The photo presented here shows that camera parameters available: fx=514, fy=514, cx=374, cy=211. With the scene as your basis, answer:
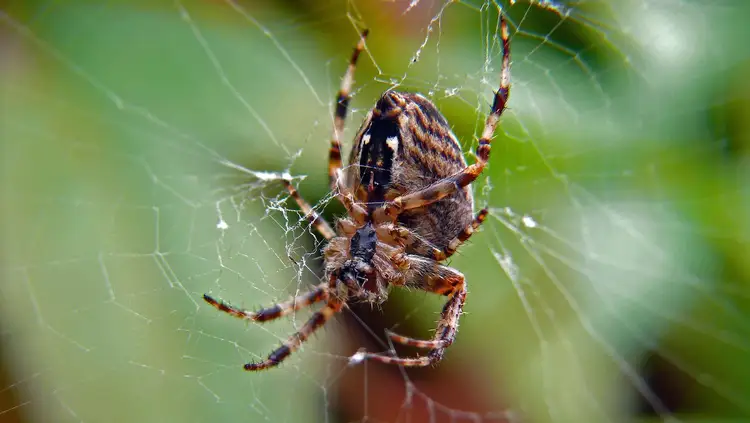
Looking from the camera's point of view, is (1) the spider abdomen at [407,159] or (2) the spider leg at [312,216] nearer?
(1) the spider abdomen at [407,159]

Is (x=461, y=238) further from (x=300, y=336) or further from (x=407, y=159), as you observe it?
(x=300, y=336)

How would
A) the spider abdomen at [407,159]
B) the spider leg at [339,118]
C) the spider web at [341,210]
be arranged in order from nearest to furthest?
the spider abdomen at [407,159] < the spider web at [341,210] < the spider leg at [339,118]

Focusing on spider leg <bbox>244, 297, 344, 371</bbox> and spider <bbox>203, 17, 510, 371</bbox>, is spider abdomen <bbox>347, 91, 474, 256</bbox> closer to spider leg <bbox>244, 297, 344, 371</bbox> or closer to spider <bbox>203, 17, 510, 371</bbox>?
spider <bbox>203, 17, 510, 371</bbox>

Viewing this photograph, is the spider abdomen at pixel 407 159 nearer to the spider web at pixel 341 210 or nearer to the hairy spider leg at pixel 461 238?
the hairy spider leg at pixel 461 238

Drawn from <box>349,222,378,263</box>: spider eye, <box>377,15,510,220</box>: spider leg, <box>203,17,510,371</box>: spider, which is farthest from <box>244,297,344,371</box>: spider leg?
<box>377,15,510,220</box>: spider leg

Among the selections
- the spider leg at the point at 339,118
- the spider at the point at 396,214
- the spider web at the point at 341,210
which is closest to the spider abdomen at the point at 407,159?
the spider at the point at 396,214

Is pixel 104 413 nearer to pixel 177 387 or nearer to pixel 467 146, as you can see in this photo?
pixel 177 387
